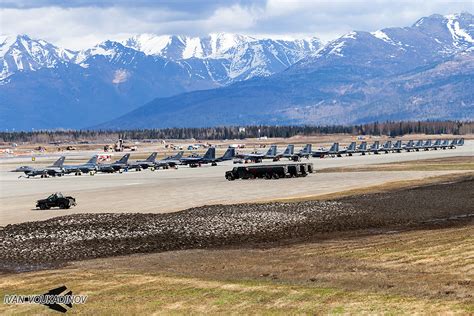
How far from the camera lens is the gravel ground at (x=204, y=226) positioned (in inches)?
1939

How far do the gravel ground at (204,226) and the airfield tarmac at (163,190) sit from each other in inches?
296

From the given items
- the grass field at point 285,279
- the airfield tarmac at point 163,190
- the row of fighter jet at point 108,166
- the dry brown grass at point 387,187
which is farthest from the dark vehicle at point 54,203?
the row of fighter jet at point 108,166

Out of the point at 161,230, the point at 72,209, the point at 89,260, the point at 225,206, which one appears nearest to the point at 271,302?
the point at 89,260

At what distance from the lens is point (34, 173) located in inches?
5374

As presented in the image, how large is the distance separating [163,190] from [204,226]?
38689 millimetres

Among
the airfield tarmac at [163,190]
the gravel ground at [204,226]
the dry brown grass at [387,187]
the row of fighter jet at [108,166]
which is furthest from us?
the row of fighter jet at [108,166]

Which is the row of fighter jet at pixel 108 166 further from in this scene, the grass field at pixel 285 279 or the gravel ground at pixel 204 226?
the grass field at pixel 285 279

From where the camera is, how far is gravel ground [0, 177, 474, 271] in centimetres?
4925

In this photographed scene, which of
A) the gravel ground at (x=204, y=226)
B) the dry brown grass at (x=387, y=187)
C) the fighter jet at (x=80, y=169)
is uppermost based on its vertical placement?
the fighter jet at (x=80, y=169)

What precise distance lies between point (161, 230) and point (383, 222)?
1571 centimetres

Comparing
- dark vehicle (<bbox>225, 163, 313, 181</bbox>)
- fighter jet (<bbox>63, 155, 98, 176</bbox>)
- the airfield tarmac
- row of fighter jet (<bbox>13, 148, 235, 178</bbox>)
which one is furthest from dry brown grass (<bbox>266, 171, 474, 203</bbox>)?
fighter jet (<bbox>63, 155, 98, 176</bbox>)

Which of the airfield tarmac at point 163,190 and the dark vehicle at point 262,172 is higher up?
the dark vehicle at point 262,172

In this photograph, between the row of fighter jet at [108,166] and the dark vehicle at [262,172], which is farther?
the row of fighter jet at [108,166]

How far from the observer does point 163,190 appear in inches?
3760
